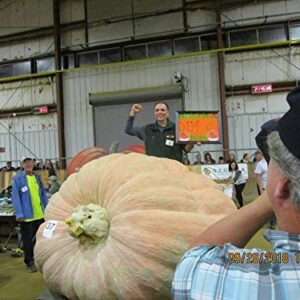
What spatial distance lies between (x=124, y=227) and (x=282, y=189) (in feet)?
2.47

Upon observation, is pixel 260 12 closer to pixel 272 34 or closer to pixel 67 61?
pixel 272 34

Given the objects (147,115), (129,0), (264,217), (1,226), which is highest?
(129,0)

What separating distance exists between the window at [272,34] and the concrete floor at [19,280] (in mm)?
7720

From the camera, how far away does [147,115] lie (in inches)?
408

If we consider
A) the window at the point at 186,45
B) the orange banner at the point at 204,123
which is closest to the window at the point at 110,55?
the window at the point at 186,45

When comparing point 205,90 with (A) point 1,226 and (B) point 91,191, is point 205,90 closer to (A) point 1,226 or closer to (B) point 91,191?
(A) point 1,226

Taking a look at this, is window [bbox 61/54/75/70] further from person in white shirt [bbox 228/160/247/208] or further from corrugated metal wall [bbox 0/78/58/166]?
person in white shirt [bbox 228/160/247/208]

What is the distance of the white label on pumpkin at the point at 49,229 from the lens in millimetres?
1465

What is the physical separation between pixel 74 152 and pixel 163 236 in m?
10.1

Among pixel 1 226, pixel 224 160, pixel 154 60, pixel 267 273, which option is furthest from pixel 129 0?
pixel 267 273

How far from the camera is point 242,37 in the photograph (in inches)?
398

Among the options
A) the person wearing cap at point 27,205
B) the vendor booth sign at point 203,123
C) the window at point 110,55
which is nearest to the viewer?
the person wearing cap at point 27,205
